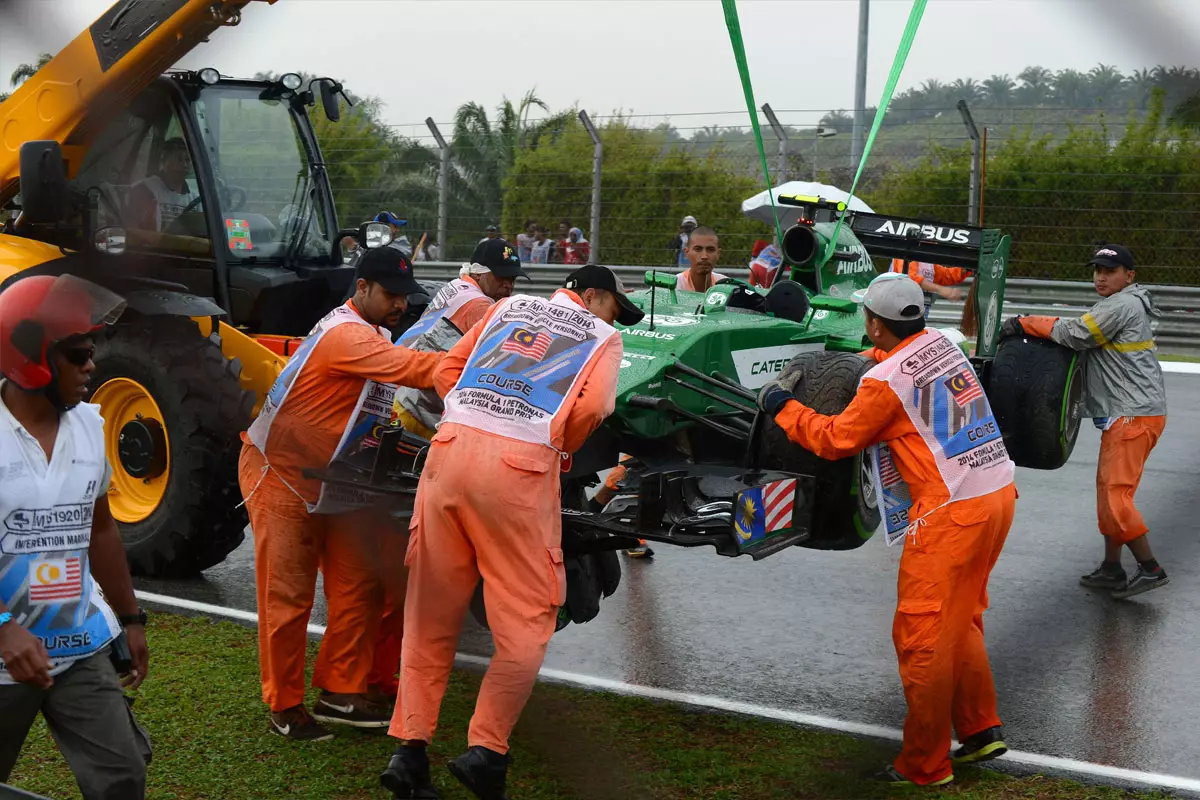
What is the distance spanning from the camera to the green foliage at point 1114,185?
91cm

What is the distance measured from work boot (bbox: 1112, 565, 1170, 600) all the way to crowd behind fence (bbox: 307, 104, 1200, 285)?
5.96ft

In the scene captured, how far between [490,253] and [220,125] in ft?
9.33

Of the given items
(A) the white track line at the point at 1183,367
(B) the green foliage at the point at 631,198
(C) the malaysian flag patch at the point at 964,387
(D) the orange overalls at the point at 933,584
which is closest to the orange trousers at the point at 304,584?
(D) the orange overalls at the point at 933,584

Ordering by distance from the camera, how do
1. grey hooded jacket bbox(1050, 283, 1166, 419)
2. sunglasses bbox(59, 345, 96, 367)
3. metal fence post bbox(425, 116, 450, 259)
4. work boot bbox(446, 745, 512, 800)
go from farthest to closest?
1. metal fence post bbox(425, 116, 450, 259)
2. grey hooded jacket bbox(1050, 283, 1166, 419)
3. work boot bbox(446, 745, 512, 800)
4. sunglasses bbox(59, 345, 96, 367)

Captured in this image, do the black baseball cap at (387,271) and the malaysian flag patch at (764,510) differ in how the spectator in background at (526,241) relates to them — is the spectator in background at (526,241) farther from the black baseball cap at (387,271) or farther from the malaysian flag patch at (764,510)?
the malaysian flag patch at (764,510)

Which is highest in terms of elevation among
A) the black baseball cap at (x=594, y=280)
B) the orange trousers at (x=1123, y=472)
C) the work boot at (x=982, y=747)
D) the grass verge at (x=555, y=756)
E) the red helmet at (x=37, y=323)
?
the red helmet at (x=37, y=323)

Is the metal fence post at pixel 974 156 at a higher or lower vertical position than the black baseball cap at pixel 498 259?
higher

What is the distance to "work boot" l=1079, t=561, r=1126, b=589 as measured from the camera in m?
7.46

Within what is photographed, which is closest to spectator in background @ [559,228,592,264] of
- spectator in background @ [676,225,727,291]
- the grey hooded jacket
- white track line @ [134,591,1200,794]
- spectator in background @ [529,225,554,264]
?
spectator in background @ [529,225,554,264]

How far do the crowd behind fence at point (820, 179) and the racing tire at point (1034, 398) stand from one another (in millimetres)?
420

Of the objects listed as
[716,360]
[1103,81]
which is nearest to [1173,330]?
[716,360]

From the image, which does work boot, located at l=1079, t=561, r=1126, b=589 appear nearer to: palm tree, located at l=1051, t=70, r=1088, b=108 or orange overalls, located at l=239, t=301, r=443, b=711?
orange overalls, located at l=239, t=301, r=443, b=711

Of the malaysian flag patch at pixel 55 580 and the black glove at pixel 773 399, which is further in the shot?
the black glove at pixel 773 399

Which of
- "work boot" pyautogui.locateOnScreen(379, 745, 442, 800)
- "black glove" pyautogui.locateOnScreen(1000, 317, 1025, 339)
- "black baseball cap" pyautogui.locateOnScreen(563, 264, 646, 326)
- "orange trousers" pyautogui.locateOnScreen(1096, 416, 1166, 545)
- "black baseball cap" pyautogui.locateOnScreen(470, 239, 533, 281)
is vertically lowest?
"work boot" pyautogui.locateOnScreen(379, 745, 442, 800)
